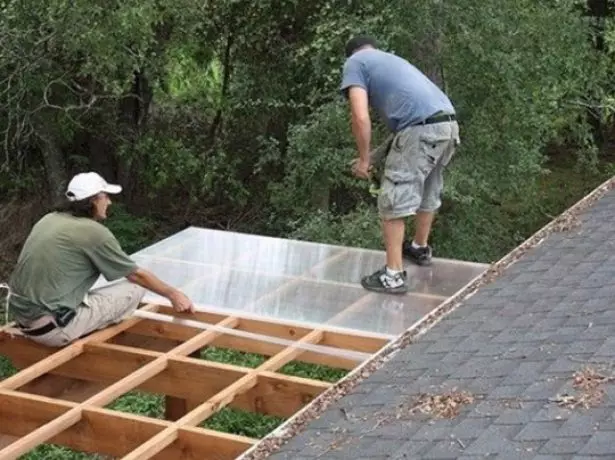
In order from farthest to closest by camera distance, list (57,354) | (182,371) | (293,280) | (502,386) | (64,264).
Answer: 1. (293,280)
2. (64,264)
3. (57,354)
4. (182,371)
5. (502,386)

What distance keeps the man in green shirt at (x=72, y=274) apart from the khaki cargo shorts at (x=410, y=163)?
1270 millimetres

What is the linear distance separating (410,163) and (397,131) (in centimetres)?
19

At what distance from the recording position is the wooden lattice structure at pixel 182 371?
3.64m

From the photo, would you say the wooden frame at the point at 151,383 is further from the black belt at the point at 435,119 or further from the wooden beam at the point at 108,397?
the black belt at the point at 435,119

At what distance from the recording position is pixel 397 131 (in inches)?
202

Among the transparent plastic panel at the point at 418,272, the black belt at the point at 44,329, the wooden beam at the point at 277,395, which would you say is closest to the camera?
the wooden beam at the point at 277,395

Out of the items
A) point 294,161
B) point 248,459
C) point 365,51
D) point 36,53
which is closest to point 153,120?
point 36,53

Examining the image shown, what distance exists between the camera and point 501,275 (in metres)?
4.99

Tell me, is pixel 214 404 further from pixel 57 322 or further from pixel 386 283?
pixel 386 283

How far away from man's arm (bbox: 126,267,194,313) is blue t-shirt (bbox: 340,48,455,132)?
4.52 feet

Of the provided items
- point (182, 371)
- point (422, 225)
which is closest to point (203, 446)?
point (182, 371)

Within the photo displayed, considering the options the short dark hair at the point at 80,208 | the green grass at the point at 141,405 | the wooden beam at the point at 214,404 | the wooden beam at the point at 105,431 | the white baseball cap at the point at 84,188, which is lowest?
the green grass at the point at 141,405

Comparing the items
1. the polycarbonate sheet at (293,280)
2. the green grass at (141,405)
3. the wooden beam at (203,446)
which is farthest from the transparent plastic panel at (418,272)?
the green grass at (141,405)

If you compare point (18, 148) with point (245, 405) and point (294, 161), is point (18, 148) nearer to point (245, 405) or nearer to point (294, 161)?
point (294, 161)
